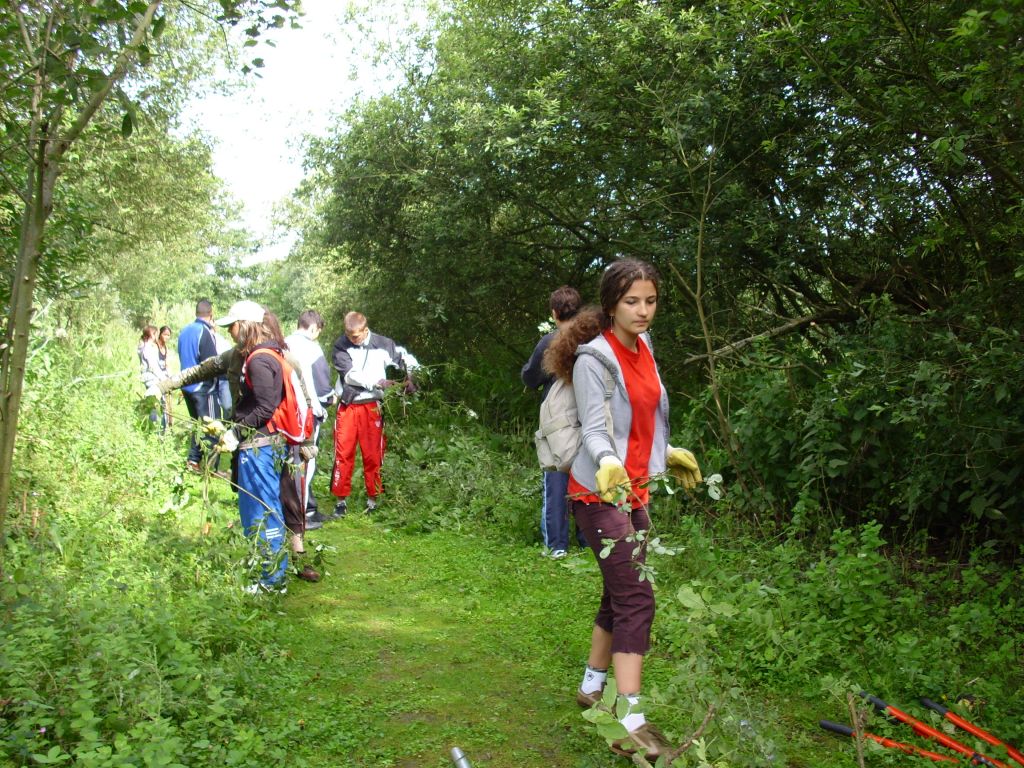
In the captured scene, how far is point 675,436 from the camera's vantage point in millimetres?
7820

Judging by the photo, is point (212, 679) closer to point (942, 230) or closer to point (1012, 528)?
point (1012, 528)

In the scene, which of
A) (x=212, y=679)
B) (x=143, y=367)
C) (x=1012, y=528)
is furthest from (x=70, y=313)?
(x=1012, y=528)

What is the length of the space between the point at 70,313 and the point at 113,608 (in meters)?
15.4

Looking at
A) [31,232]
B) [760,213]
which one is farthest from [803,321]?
[31,232]

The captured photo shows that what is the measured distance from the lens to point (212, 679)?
4062 mm

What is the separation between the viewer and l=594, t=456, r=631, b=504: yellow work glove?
3486mm

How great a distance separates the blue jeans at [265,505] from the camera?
5953 mm

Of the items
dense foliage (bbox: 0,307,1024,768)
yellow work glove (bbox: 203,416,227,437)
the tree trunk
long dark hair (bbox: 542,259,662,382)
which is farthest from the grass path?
the tree trunk

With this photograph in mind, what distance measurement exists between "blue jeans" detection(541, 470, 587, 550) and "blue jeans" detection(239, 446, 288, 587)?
2.22 m

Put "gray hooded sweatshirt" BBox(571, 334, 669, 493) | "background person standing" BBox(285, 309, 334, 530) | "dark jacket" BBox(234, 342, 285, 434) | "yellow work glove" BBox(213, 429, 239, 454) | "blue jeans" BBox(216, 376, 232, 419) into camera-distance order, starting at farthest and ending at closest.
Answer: "blue jeans" BBox(216, 376, 232, 419), "background person standing" BBox(285, 309, 334, 530), "dark jacket" BBox(234, 342, 285, 434), "yellow work glove" BBox(213, 429, 239, 454), "gray hooded sweatshirt" BBox(571, 334, 669, 493)

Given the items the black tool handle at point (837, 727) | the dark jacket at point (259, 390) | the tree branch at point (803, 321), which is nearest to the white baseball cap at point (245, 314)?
the dark jacket at point (259, 390)

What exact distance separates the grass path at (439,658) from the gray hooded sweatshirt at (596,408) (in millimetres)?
580

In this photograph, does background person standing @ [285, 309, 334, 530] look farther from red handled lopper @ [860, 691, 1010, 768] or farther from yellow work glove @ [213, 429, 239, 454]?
red handled lopper @ [860, 691, 1010, 768]

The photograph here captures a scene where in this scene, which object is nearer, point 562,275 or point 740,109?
point 740,109
